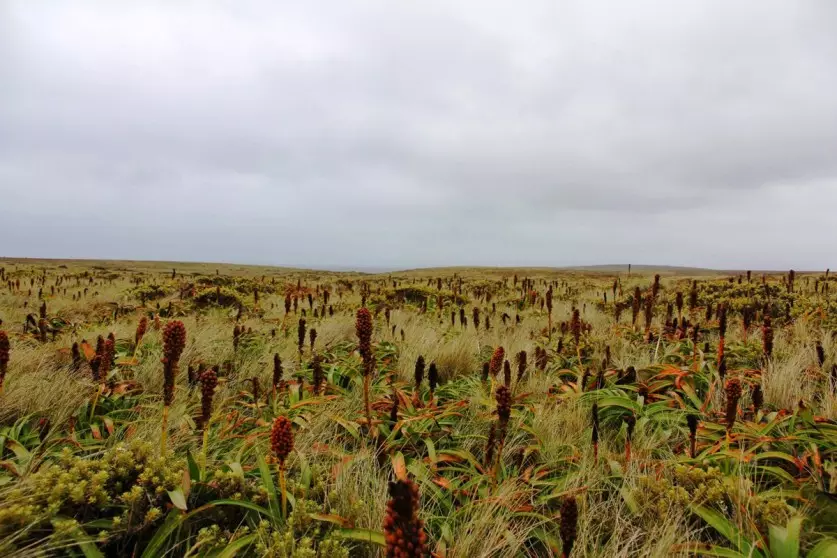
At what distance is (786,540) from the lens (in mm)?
1889

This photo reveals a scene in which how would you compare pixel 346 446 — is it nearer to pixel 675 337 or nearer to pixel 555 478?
pixel 555 478

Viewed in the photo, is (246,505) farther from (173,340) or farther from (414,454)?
(414,454)

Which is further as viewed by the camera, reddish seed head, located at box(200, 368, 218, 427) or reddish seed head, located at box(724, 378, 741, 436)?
reddish seed head, located at box(724, 378, 741, 436)

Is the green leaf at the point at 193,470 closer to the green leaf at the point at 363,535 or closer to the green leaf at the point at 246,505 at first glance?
the green leaf at the point at 246,505

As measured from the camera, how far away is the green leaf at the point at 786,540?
1862mm

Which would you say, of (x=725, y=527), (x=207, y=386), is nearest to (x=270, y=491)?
(x=207, y=386)

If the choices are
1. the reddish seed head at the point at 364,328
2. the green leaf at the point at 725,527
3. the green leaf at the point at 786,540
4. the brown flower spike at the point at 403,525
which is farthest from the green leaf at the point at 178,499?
the green leaf at the point at 786,540

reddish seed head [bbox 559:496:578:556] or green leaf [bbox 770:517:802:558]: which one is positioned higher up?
reddish seed head [bbox 559:496:578:556]

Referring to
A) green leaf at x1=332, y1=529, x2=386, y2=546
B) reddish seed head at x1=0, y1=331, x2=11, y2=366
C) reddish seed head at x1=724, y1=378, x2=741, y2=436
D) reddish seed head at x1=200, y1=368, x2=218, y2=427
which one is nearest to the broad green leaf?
green leaf at x1=332, y1=529, x2=386, y2=546

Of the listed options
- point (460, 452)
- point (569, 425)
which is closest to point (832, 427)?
point (569, 425)

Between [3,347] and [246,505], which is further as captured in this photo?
[3,347]

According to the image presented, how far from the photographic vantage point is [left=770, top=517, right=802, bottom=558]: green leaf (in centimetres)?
186

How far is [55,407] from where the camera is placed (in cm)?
336

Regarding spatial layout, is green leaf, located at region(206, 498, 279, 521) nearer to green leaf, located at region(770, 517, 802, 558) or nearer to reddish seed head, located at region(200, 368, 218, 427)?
reddish seed head, located at region(200, 368, 218, 427)
